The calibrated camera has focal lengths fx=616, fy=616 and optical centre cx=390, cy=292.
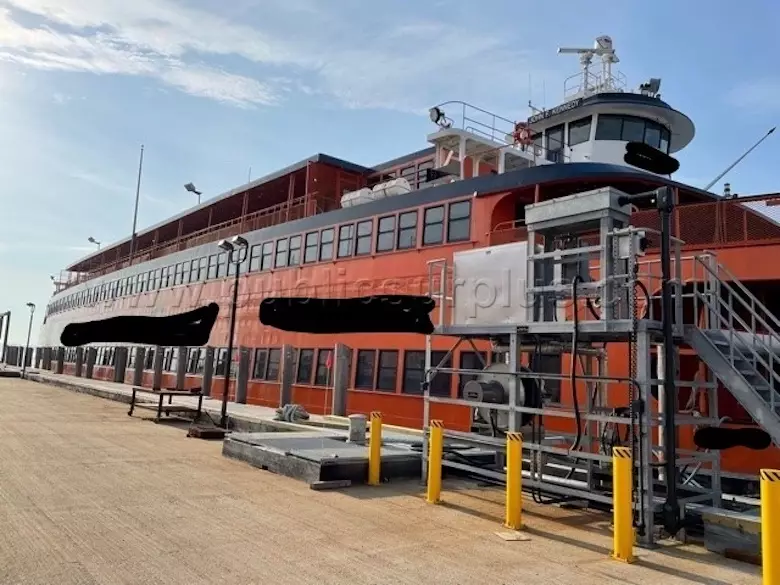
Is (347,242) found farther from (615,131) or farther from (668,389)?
(668,389)

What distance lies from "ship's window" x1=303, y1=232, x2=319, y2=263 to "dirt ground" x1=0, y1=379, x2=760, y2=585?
39.3 ft

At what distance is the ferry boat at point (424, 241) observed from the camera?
11.5 meters

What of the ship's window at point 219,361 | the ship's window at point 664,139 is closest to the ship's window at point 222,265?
the ship's window at point 219,361

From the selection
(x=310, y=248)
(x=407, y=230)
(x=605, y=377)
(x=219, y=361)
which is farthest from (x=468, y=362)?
(x=219, y=361)

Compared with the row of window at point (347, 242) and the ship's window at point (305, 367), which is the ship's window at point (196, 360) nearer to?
the row of window at point (347, 242)

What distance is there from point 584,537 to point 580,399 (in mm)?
5882

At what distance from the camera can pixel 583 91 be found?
21.6 m

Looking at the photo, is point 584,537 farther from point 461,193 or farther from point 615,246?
point 461,193

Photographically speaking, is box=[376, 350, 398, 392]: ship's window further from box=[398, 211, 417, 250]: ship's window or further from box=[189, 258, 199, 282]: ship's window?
box=[189, 258, 199, 282]: ship's window

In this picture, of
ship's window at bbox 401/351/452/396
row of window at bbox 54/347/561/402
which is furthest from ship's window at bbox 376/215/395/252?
ship's window at bbox 401/351/452/396

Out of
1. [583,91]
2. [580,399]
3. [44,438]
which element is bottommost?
[44,438]

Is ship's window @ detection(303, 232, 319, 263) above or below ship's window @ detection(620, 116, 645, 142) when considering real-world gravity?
below

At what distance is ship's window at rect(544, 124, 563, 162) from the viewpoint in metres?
20.2

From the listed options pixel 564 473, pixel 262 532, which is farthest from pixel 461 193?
pixel 262 532
